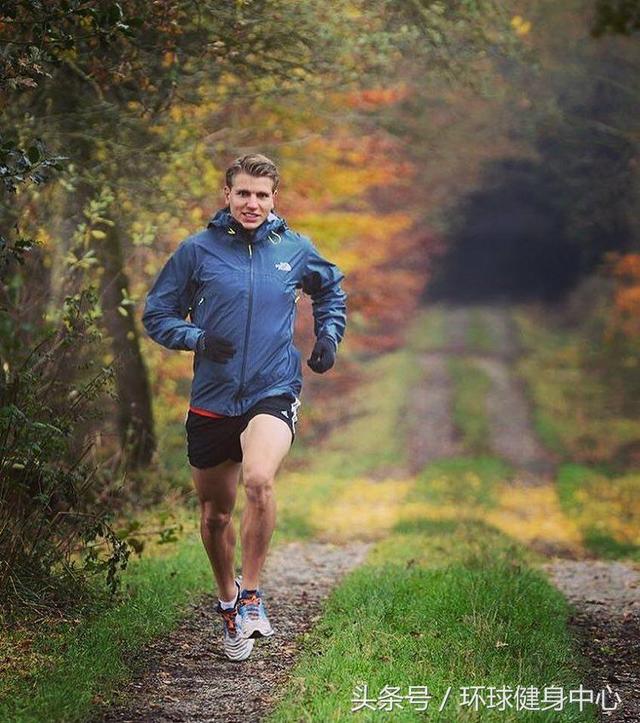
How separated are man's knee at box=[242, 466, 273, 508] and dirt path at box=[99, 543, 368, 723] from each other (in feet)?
2.75

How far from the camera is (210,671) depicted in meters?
5.80

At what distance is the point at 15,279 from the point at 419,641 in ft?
11.8

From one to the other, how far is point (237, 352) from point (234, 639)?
1.49m

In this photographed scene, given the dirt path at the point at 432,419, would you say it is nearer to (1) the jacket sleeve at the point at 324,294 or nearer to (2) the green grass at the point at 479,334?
(2) the green grass at the point at 479,334

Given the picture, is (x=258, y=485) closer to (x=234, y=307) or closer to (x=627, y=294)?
(x=234, y=307)

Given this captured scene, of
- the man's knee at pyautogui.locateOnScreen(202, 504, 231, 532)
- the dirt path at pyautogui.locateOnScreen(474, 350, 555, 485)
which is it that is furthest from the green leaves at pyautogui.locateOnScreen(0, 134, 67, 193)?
the dirt path at pyautogui.locateOnScreen(474, 350, 555, 485)

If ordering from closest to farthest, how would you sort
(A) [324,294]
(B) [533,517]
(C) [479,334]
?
(A) [324,294]
(B) [533,517]
(C) [479,334]

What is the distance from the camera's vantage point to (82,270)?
9977 mm

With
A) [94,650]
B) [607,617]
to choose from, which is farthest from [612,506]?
[94,650]

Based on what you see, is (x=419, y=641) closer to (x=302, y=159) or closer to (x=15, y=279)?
(x=15, y=279)

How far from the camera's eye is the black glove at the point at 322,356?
612 cm

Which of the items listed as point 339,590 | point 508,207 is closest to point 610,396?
point 508,207

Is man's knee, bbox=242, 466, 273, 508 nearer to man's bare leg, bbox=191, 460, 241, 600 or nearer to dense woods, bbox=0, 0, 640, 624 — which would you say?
man's bare leg, bbox=191, 460, 241, 600

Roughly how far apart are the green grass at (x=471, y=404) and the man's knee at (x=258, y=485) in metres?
17.8
